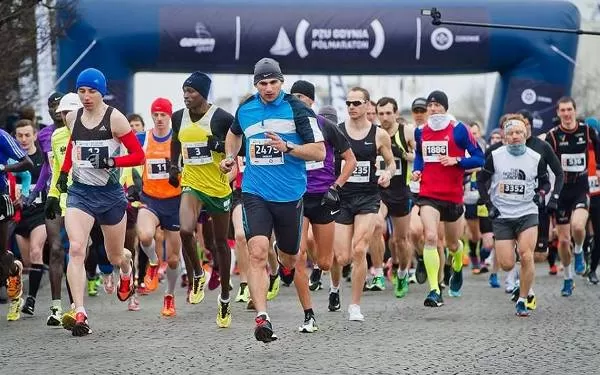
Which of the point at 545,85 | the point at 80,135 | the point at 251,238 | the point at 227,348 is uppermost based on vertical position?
the point at 545,85

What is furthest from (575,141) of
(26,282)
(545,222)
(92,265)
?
(26,282)

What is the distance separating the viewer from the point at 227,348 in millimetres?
10117

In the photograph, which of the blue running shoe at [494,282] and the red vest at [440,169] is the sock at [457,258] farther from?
the blue running shoe at [494,282]

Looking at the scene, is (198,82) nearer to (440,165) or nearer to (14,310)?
(14,310)

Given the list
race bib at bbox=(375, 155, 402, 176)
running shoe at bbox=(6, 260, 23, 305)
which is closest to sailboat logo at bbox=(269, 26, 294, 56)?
race bib at bbox=(375, 155, 402, 176)

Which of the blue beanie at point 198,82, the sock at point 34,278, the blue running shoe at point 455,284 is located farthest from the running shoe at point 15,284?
the blue running shoe at point 455,284

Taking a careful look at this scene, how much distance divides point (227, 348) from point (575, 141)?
25.4ft

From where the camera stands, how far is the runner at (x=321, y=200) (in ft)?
36.7

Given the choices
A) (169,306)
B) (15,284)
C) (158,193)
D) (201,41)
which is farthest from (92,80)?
(201,41)

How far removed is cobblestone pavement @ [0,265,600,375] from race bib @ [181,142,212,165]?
1.34 meters

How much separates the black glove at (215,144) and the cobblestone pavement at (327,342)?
143 centimetres

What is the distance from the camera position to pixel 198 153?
12.7m

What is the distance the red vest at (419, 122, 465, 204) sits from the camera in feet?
47.4

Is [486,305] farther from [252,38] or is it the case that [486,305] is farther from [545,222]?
[252,38]
